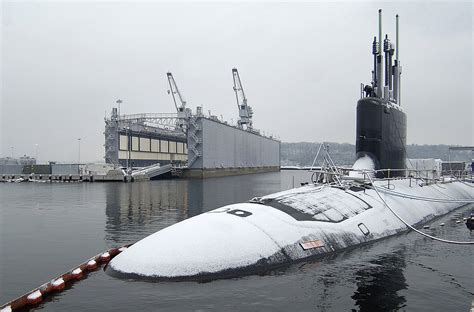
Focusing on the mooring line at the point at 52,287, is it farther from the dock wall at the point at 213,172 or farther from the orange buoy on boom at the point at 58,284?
the dock wall at the point at 213,172

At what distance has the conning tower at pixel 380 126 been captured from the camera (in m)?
22.8

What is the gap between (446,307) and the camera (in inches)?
404

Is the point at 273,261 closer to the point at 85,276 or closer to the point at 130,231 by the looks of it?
the point at 85,276

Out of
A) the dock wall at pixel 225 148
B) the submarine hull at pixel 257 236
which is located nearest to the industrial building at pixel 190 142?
the dock wall at pixel 225 148

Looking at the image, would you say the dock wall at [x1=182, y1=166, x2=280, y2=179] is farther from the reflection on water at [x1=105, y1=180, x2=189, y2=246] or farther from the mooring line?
the mooring line

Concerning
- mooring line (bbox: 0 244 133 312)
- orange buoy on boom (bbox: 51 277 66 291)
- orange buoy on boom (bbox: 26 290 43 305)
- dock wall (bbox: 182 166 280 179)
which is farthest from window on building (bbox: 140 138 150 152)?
orange buoy on boom (bbox: 26 290 43 305)

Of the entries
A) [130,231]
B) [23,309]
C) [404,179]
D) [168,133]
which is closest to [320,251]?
[23,309]

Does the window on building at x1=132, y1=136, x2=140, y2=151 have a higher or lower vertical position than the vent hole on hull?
higher

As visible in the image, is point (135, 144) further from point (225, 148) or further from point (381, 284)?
point (381, 284)

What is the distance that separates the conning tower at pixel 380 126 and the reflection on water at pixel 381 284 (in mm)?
9182

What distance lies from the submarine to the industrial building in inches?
2290

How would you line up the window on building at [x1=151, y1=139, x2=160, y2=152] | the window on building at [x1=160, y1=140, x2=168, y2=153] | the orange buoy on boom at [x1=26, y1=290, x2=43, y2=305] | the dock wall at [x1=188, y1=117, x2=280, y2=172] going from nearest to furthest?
the orange buoy on boom at [x1=26, y1=290, x2=43, y2=305] → the dock wall at [x1=188, y1=117, x2=280, y2=172] → the window on building at [x1=151, y1=139, x2=160, y2=152] → the window on building at [x1=160, y1=140, x2=168, y2=153]

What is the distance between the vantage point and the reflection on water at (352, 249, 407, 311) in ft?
34.0

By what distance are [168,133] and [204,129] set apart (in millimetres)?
29774
